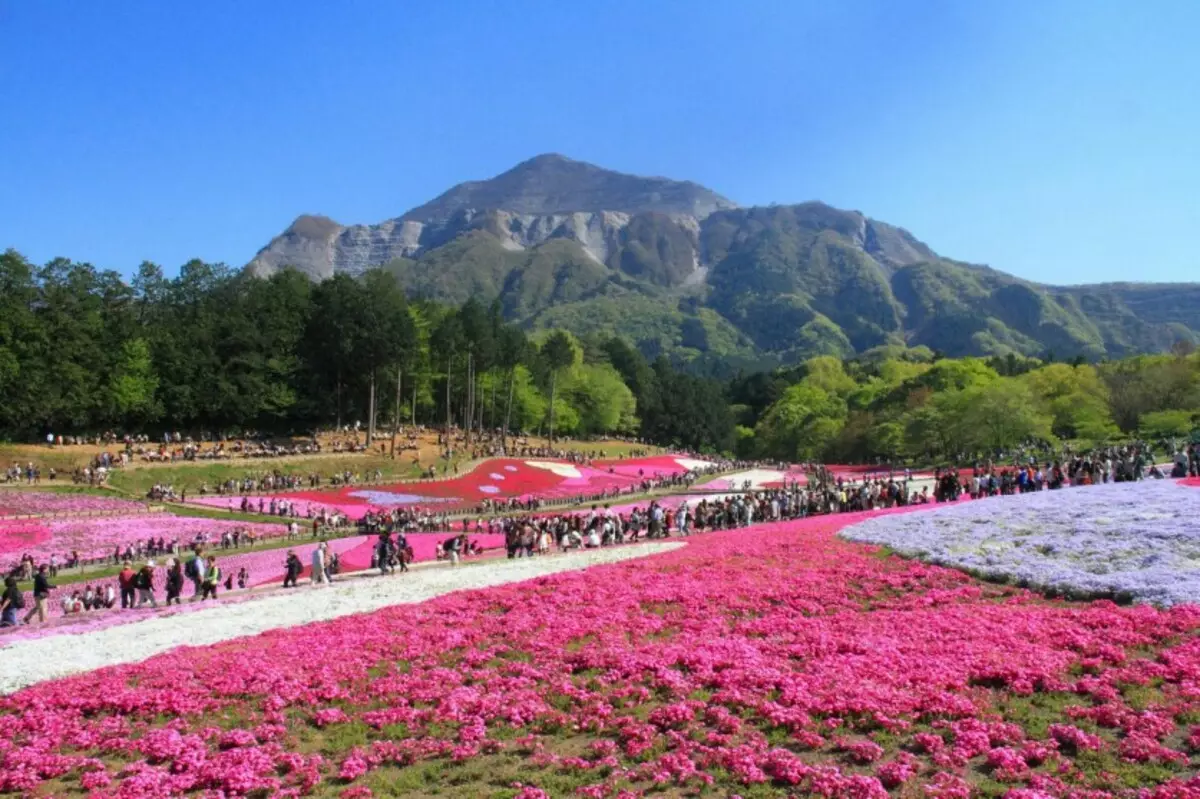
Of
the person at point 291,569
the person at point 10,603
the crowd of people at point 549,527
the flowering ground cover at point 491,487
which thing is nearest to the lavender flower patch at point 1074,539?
the crowd of people at point 549,527

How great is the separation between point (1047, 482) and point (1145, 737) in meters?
29.8

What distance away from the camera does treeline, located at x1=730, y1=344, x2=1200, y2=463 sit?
76.6 m

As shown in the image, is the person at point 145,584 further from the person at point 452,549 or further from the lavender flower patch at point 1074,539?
the lavender flower patch at point 1074,539

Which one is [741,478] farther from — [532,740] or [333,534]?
[532,740]

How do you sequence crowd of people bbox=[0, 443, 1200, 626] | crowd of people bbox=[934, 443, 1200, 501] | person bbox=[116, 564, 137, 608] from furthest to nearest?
crowd of people bbox=[934, 443, 1200, 501], crowd of people bbox=[0, 443, 1200, 626], person bbox=[116, 564, 137, 608]

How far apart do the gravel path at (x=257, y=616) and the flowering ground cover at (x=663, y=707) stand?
4.94 feet

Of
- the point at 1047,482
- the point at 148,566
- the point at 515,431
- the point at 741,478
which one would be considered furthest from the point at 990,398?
the point at 148,566

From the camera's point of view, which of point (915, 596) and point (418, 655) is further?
point (915, 596)


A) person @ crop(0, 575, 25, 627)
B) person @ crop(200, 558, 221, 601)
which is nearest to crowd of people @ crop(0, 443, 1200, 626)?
person @ crop(200, 558, 221, 601)

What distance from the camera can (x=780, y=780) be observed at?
9203 mm

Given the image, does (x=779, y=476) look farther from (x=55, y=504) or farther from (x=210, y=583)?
(x=210, y=583)

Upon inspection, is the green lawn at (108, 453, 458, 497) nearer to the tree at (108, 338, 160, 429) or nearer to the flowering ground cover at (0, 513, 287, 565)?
the flowering ground cover at (0, 513, 287, 565)

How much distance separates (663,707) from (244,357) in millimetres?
69572

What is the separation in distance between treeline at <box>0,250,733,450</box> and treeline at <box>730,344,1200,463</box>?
128ft
